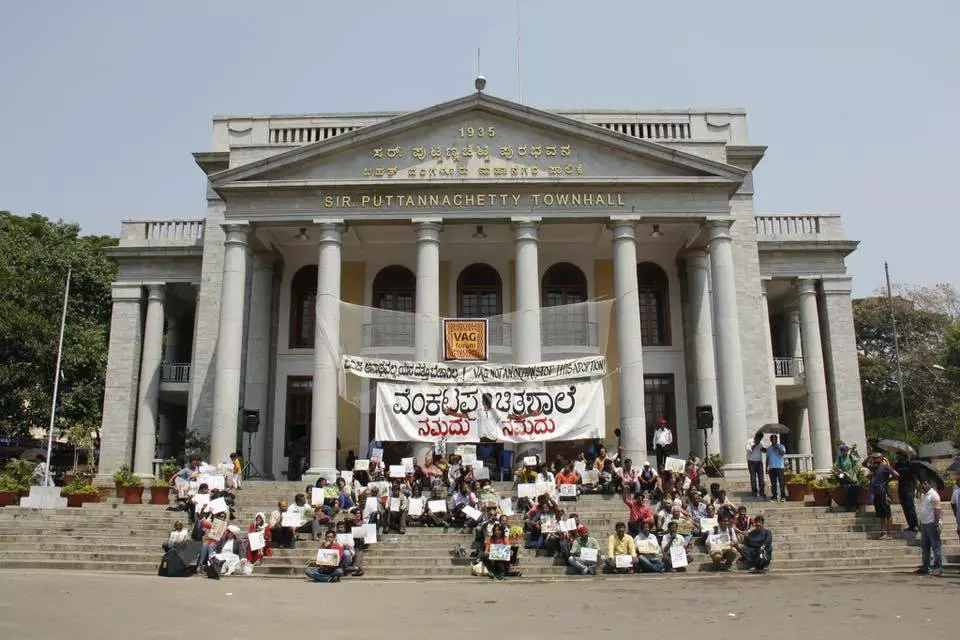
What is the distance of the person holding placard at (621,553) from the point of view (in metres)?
14.2

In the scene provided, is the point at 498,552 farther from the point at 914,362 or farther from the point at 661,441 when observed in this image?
the point at 914,362

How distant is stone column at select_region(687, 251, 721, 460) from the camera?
24355 millimetres

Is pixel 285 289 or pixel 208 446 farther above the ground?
pixel 285 289

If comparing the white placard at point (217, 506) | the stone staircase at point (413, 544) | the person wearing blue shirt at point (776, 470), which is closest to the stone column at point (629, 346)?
the stone staircase at point (413, 544)

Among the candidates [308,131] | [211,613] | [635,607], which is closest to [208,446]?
[308,131]

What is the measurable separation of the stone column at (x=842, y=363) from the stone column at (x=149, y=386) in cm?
2264

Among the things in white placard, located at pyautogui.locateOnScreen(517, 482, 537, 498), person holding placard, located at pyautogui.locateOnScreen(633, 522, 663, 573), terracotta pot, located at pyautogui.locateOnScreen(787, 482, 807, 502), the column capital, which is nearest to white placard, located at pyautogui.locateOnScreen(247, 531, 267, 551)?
white placard, located at pyautogui.locateOnScreen(517, 482, 537, 498)

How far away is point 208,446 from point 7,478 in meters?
5.54

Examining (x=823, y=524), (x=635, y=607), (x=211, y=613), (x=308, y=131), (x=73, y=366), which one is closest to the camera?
(x=211, y=613)

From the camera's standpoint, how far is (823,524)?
16750 millimetres

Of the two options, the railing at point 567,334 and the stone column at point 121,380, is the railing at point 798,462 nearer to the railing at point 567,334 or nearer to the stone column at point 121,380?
the railing at point 567,334

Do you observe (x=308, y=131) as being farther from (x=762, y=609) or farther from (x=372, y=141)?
(x=762, y=609)

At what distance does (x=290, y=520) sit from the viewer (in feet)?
49.9

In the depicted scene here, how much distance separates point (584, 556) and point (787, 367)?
17.8 m
